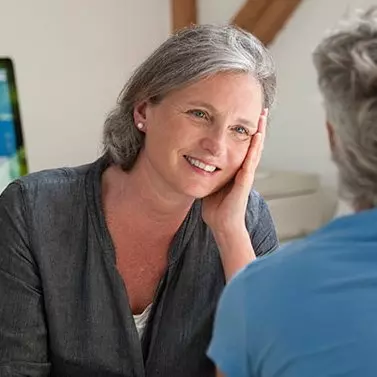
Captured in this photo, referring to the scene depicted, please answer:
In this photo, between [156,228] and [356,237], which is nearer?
[356,237]

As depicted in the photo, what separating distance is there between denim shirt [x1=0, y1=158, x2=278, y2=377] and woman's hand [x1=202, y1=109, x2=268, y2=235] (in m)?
0.10

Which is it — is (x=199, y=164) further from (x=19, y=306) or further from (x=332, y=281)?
(x=332, y=281)

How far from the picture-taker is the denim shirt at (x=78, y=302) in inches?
55.2

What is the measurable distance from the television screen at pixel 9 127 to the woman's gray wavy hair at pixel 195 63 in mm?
750

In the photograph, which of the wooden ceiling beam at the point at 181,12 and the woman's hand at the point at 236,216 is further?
the wooden ceiling beam at the point at 181,12

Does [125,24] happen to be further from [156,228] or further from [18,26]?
[156,228]

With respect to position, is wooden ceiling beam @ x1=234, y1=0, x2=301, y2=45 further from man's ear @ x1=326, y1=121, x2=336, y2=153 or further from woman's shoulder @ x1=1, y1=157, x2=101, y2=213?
man's ear @ x1=326, y1=121, x2=336, y2=153

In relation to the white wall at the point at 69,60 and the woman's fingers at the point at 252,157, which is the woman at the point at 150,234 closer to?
the woman's fingers at the point at 252,157

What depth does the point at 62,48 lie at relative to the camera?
2.71 metres

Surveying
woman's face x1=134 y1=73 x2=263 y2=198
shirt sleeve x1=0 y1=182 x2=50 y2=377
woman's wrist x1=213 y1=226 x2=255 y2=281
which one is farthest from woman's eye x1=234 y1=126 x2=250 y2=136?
shirt sleeve x1=0 y1=182 x2=50 y2=377

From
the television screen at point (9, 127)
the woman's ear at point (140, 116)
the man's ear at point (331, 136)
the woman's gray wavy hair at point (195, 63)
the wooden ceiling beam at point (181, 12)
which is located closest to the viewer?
the man's ear at point (331, 136)

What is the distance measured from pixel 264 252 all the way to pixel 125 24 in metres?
1.58

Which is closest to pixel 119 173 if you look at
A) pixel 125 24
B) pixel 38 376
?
pixel 38 376

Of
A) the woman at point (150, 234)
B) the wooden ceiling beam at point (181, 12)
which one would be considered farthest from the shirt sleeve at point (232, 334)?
the wooden ceiling beam at point (181, 12)
